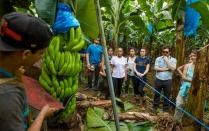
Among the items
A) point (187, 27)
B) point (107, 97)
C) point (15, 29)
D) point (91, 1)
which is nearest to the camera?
point (15, 29)

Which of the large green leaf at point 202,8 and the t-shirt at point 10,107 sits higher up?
the large green leaf at point 202,8

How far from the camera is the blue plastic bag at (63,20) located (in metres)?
1.46

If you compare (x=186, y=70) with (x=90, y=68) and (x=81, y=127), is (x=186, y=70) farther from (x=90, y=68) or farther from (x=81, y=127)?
(x=90, y=68)

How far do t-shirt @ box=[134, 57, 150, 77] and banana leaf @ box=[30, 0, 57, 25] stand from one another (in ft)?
9.75

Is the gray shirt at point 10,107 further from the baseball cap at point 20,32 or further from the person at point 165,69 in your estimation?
the person at point 165,69

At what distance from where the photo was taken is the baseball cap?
0.66m

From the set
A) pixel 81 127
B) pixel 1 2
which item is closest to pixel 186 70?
pixel 81 127

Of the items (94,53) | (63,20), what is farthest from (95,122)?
(94,53)

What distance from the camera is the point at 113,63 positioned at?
4.43 meters

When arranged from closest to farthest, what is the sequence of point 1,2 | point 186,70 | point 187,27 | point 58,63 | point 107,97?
1. point 58,63
2. point 1,2
3. point 186,70
4. point 187,27
5. point 107,97

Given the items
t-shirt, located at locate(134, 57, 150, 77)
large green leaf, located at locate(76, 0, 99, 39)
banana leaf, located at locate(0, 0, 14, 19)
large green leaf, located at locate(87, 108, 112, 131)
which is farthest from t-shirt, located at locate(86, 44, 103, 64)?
banana leaf, located at locate(0, 0, 14, 19)

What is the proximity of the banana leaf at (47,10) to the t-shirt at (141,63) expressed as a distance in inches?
117

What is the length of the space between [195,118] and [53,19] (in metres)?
1.55

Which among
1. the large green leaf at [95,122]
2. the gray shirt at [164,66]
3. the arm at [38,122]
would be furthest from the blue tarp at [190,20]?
the arm at [38,122]
